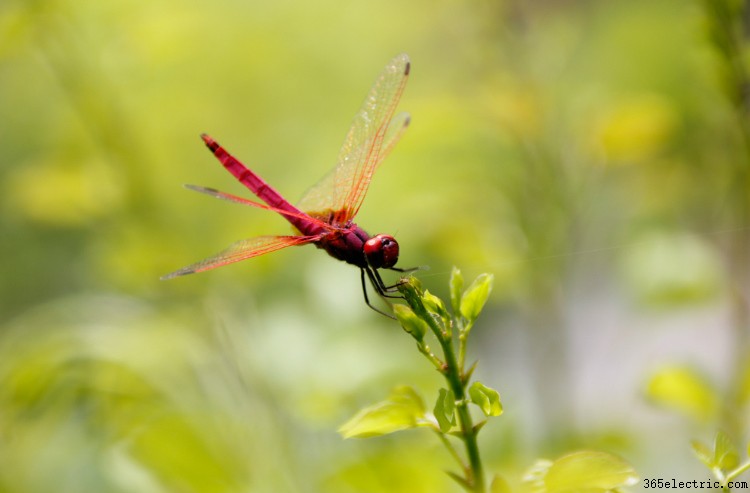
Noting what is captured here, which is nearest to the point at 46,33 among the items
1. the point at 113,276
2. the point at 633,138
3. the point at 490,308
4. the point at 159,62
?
the point at 159,62

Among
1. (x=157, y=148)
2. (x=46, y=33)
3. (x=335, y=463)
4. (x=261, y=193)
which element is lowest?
(x=335, y=463)

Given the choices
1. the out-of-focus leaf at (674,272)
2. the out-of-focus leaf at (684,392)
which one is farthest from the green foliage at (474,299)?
the out-of-focus leaf at (674,272)

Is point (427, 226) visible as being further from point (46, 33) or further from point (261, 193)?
point (46, 33)

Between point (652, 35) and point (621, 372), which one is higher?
point (652, 35)

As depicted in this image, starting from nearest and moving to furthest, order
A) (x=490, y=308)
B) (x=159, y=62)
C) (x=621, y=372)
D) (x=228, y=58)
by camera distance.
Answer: (x=159, y=62) → (x=621, y=372) → (x=228, y=58) → (x=490, y=308)

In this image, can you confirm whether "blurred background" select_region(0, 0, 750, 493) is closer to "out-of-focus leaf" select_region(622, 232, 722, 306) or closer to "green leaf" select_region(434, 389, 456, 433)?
"out-of-focus leaf" select_region(622, 232, 722, 306)

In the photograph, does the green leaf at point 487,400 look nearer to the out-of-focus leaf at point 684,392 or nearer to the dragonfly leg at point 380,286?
the dragonfly leg at point 380,286

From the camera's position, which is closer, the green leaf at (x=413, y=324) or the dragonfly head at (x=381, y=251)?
the green leaf at (x=413, y=324)

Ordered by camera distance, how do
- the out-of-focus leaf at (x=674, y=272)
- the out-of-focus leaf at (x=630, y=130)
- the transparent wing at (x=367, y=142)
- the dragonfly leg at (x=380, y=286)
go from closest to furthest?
the dragonfly leg at (x=380, y=286) → the transparent wing at (x=367, y=142) → the out-of-focus leaf at (x=674, y=272) → the out-of-focus leaf at (x=630, y=130)
